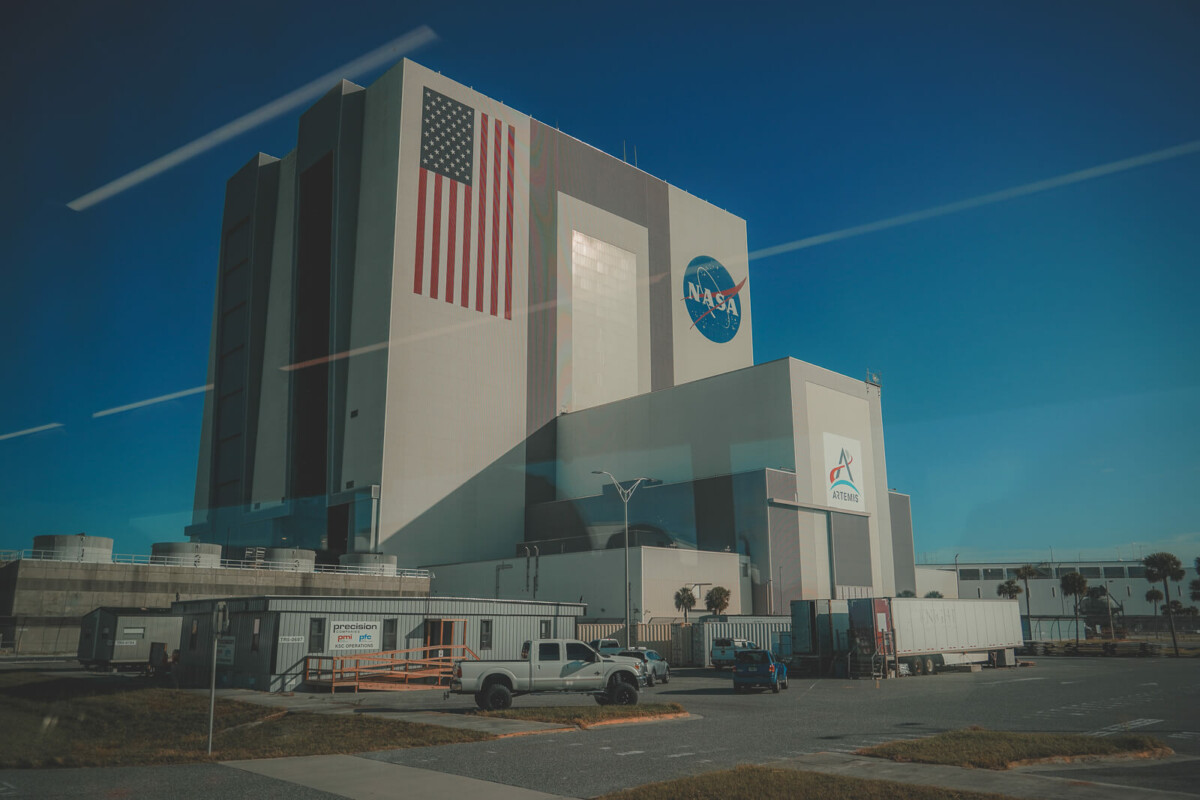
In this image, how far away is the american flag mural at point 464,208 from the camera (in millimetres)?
72625

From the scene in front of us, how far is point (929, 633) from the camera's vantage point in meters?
43.6

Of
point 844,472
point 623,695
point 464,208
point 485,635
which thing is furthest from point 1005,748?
point 464,208

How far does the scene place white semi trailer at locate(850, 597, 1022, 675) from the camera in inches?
1588

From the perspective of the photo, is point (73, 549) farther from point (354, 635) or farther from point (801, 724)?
point (801, 724)

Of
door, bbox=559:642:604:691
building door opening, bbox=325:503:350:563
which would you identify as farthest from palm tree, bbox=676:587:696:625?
door, bbox=559:642:604:691

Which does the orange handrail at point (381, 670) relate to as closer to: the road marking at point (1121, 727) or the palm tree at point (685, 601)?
the road marking at point (1121, 727)

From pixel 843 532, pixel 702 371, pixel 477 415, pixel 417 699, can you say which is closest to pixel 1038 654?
pixel 843 532

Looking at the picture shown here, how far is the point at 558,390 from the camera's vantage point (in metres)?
83.2

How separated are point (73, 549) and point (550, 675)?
40894mm

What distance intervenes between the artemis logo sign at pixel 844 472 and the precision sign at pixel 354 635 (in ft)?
152

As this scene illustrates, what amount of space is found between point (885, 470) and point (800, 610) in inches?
1648

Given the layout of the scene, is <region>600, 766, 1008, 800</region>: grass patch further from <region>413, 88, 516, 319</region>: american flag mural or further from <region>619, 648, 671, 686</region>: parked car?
<region>413, 88, 516, 319</region>: american flag mural

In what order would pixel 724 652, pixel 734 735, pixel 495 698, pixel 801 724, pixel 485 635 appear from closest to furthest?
pixel 734 735 < pixel 801 724 < pixel 495 698 < pixel 485 635 < pixel 724 652

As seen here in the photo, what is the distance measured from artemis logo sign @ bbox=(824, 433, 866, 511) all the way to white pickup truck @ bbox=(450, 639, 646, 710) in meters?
50.9
